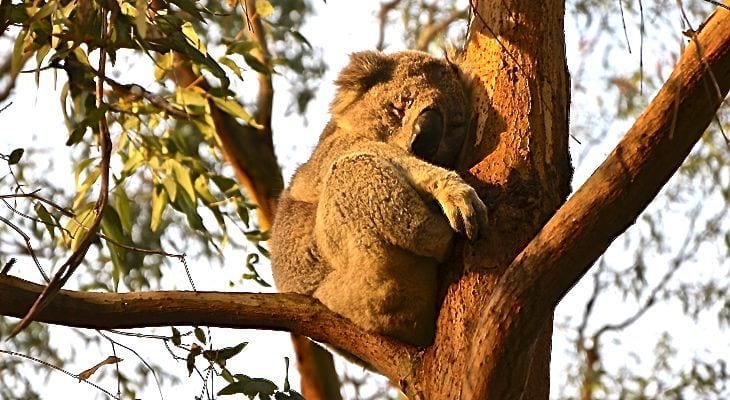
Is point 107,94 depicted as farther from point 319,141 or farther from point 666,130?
point 666,130

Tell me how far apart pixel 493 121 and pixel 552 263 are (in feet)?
Answer: 2.24

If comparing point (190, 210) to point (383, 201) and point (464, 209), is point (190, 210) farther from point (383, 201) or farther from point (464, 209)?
point (464, 209)

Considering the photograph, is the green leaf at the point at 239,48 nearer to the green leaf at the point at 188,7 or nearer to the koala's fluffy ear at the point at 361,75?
the koala's fluffy ear at the point at 361,75

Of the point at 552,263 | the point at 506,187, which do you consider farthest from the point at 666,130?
the point at 506,187

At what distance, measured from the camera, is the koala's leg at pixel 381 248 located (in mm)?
2600

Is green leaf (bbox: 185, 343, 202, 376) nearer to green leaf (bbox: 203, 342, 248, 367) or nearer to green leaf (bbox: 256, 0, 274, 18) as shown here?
green leaf (bbox: 203, 342, 248, 367)

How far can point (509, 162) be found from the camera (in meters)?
2.55

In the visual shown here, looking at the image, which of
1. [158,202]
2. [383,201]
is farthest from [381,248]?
[158,202]

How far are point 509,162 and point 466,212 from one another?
204 millimetres

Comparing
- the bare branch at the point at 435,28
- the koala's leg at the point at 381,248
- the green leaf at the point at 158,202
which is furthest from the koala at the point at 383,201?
the bare branch at the point at 435,28

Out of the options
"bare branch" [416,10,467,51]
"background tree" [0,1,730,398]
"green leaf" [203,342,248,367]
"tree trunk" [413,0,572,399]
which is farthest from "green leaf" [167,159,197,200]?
"bare branch" [416,10,467,51]

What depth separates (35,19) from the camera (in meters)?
2.28

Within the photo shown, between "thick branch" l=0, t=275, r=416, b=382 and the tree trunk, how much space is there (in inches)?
7.9

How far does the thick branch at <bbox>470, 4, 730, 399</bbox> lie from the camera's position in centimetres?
197
